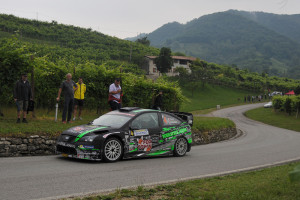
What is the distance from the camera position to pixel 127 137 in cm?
1009

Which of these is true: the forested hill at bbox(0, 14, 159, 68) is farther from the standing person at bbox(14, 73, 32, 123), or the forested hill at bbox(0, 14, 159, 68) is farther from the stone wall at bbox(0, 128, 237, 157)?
the stone wall at bbox(0, 128, 237, 157)

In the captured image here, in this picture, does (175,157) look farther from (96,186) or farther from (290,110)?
(290,110)

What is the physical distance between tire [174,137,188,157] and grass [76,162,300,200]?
163 inches

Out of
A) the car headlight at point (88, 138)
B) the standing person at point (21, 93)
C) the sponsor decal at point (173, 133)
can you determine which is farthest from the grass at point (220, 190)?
A: the standing person at point (21, 93)

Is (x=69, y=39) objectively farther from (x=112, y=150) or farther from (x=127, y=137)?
(x=112, y=150)

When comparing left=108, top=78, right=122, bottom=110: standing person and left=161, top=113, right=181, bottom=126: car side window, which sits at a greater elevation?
left=108, top=78, right=122, bottom=110: standing person

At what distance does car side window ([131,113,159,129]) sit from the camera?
1061cm


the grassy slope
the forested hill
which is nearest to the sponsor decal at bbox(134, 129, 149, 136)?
the forested hill

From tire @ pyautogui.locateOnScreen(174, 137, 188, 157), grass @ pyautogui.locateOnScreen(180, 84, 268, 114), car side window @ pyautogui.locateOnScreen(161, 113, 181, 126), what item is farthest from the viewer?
grass @ pyautogui.locateOnScreen(180, 84, 268, 114)

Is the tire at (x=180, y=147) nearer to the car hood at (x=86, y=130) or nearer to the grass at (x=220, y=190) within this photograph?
the car hood at (x=86, y=130)

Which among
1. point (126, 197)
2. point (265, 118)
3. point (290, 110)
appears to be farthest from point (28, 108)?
point (290, 110)

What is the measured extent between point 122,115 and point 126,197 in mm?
5333

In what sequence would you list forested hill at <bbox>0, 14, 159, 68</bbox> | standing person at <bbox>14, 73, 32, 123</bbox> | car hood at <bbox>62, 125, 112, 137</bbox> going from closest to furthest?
car hood at <bbox>62, 125, 112, 137</bbox>
standing person at <bbox>14, 73, 32, 123</bbox>
forested hill at <bbox>0, 14, 159, 68</bbox>

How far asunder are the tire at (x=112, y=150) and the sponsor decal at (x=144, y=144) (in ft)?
2.53
